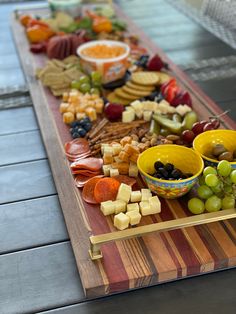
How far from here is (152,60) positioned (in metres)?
1.46

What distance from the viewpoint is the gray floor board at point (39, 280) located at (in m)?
0.73

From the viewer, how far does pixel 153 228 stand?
80 cm

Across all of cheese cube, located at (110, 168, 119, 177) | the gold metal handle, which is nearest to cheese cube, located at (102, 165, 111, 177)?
cheese cube, located at (110, 168, 119, 177)

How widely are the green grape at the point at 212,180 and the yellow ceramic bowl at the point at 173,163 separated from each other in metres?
0.03

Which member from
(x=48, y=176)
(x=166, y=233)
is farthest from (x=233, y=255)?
(x=48, y=176)

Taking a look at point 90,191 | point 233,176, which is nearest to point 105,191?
point 90,191

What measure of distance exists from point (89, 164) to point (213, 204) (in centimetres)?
29

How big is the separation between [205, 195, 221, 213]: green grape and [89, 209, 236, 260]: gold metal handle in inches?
0.9

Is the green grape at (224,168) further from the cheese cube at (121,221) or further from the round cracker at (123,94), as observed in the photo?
the round cracker at (123,94)

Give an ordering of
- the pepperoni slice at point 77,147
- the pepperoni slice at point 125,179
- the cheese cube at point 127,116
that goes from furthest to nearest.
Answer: the cheese cube at point 127,116, the pepperoni slice at point 77,147, the pepperoni slice at point 125,179

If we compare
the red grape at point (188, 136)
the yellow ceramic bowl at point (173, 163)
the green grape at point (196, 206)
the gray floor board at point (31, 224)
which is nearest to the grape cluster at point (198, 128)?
the red grape at point (188, 136)

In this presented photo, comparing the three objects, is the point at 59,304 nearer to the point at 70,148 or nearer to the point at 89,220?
the point at 89,220

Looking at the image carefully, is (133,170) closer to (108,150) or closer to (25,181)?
(108,150)

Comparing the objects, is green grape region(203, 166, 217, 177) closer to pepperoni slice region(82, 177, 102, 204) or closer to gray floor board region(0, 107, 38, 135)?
pepperoni slice region(82, 177, 102, 204)
